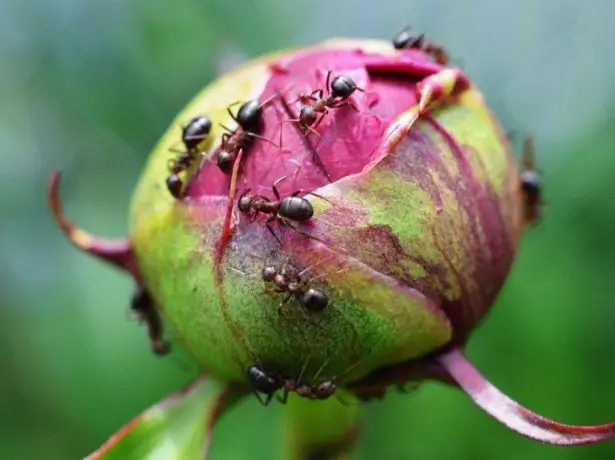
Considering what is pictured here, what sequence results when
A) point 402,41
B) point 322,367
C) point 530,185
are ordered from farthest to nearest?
point 530,185 < point 402,41 < point 322,367

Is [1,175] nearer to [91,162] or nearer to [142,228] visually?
[91,162]

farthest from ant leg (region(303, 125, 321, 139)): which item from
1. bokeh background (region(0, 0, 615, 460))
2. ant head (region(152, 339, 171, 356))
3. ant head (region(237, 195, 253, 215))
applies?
bokeh background (region(0, 0, 615, 460))

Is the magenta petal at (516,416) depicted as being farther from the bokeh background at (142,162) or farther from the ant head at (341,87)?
the bokeh background at (142,162)

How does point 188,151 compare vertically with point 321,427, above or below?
above

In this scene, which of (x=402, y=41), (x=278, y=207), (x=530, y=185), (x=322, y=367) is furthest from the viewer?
(x=530, y=185)

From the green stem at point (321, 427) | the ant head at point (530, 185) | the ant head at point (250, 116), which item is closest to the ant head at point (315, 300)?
the ant head at point (250, 116)

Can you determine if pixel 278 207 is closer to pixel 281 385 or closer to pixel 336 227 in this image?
pixel 336 227

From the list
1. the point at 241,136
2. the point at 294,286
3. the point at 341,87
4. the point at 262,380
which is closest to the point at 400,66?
the point at 341,87
